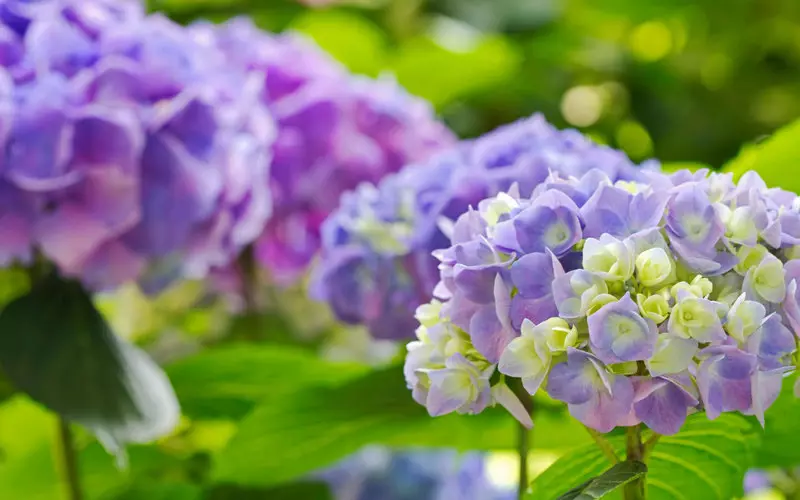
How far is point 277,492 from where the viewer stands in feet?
1.87

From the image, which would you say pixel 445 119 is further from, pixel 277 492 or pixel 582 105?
pixel 277 492

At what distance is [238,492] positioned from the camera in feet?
1.79

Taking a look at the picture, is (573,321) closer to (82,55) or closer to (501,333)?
(501,333)

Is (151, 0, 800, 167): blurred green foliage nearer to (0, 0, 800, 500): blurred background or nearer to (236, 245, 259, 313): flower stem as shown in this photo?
(0, 0, 800, 500): blurred background

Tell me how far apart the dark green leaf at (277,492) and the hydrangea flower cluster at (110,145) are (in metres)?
0.11

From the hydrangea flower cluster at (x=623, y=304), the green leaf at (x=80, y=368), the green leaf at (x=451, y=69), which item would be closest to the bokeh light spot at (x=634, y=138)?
the green leaf at (x=451, y=69)

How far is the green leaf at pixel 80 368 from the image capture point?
44 centimetres

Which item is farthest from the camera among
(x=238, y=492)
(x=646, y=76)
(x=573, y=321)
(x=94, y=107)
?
(x=646, y=76)

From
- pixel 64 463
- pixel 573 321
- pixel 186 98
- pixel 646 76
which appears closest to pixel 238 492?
pixel 64 463

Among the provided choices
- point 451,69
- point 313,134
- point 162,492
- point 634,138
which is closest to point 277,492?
point 162,492

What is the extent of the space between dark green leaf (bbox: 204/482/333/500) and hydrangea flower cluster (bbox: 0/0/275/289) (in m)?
0.11

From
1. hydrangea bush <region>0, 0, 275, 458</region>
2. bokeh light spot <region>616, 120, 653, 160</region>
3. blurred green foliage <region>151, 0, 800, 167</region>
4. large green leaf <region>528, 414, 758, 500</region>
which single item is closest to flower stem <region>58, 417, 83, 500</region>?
hydrangea bush <region>0, 0, 275, 458</region>

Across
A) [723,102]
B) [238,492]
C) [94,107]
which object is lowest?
[238,492]

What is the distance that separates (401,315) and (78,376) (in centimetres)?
14
